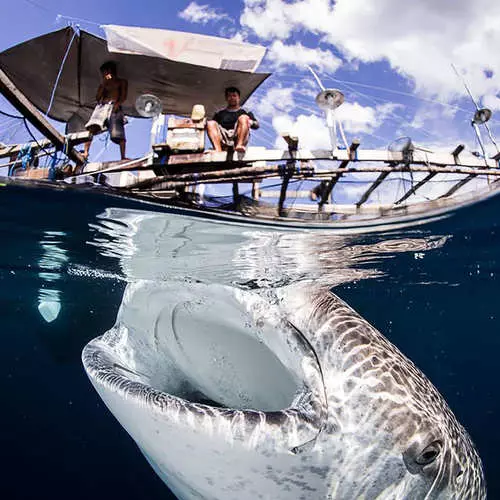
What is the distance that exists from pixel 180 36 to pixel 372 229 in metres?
5.76

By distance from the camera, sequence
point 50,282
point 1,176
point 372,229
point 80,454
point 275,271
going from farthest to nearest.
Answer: point 80,454 → point 50,282 → point 275,271 → point 372,229 → point 1,176

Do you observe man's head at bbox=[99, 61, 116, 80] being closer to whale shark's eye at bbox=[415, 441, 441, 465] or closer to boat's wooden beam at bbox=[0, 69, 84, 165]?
boat's wooden beam at bbox=[0, 69, 84, 165]

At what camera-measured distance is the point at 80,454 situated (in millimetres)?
21859

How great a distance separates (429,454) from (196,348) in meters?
1.57

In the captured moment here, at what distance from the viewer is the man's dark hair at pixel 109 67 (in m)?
8.64

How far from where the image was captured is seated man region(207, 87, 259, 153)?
6.57 metres

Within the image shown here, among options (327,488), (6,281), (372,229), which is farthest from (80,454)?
(327,488)

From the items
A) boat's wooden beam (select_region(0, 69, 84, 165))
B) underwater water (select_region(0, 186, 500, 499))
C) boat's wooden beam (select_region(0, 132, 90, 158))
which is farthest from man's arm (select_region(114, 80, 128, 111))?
underwater water (select_region(0, 186, 500, 499))

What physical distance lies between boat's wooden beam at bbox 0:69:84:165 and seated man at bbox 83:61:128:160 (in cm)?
78

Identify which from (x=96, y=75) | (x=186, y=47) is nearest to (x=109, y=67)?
(x=186, y=47)

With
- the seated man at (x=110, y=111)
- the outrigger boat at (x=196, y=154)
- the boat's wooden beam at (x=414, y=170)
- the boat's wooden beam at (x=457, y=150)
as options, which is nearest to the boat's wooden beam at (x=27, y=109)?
the outrigger boat at (x=196, y=154)

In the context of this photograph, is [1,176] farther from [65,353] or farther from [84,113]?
[65,353]

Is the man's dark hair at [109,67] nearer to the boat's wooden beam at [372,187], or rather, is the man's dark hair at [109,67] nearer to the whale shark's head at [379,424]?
the boat's wooden beam at [372,187]

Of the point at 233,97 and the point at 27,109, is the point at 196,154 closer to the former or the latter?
the point at 27,109
